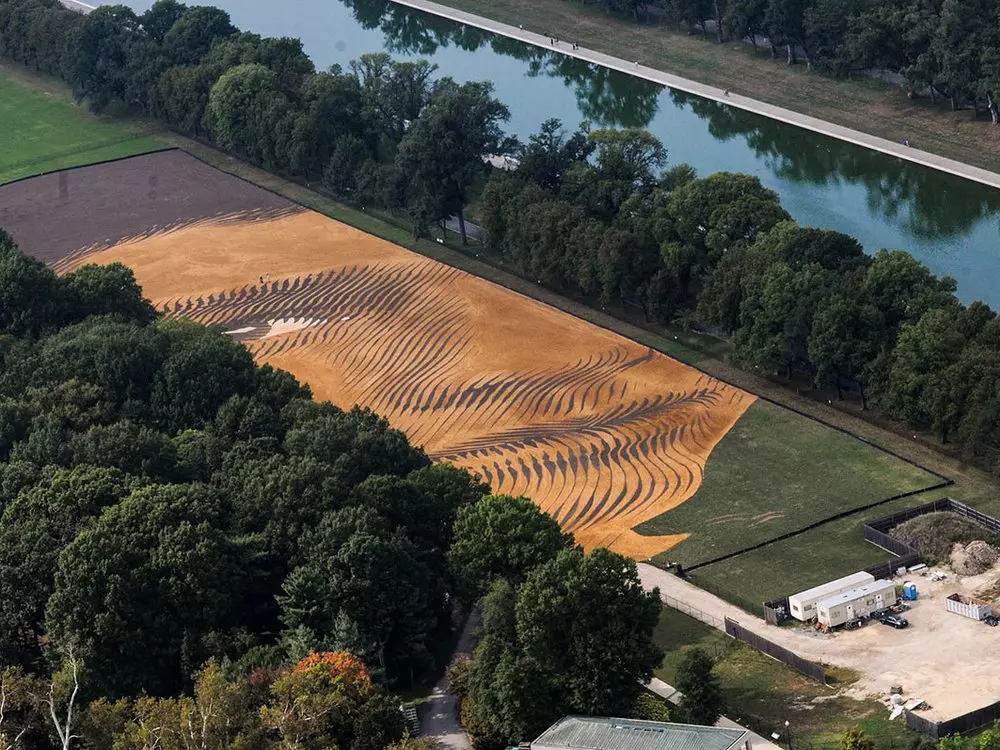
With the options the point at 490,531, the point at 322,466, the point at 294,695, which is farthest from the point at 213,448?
the point at 294,695

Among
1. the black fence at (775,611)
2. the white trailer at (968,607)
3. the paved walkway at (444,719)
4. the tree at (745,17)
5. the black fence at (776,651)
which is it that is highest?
the tree at (745,17)

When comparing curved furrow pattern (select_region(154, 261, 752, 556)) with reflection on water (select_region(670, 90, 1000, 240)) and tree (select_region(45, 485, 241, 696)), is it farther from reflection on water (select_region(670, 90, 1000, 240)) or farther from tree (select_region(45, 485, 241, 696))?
reflection on water (select_region(670, 90, 1000, 240))

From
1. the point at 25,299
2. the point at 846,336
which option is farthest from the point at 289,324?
the point at 846,336

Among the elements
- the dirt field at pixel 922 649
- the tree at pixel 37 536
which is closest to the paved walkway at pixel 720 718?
the dirt field at pixel 922 649

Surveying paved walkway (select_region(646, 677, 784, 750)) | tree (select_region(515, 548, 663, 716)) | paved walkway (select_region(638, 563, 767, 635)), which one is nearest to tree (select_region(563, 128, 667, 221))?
paved walkway (select_region(638, 563, 767, 635))

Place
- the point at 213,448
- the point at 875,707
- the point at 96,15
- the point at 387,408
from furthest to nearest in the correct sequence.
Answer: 1. the point at 96,15
2. the point at 387,408
3. the point at 213,448
4. the point at 875,707

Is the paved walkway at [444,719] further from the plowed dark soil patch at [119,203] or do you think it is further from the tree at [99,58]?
→ the tree at [99,58]

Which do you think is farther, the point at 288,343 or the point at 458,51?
the point at 458,51

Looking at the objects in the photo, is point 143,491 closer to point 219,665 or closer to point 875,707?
point 219,665
